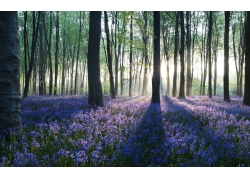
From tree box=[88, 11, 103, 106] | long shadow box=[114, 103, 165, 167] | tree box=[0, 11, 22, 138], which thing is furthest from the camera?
tree box=[88, 11, 103, 106]

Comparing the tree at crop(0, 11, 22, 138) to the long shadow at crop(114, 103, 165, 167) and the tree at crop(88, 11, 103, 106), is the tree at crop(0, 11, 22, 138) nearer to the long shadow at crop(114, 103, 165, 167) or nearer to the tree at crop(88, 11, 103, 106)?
the long shadow at crop(114, 103, 165, 167)

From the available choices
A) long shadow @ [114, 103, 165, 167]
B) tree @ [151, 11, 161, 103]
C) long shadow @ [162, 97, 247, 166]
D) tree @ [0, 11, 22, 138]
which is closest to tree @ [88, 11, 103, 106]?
tree @ [151, 11, 161, 103]

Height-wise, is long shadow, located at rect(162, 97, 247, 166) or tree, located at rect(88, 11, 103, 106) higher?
tree, located at rect(88, 11, 103, 106)

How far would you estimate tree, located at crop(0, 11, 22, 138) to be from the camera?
4.40m

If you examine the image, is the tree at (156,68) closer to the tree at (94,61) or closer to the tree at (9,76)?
the tree at (94,61)

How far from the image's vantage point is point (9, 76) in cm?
445

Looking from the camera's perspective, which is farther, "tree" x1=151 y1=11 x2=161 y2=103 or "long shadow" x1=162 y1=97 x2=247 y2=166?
"tree" x1=151 y1=11 x2=161 y2=103

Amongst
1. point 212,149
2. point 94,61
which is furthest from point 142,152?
point 94,61

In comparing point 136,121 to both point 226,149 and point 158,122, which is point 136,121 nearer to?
point 158,122

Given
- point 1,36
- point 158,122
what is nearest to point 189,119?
point 158,122

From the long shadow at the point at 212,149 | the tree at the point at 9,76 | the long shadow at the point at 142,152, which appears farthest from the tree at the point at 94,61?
the tree at the point at 9,76

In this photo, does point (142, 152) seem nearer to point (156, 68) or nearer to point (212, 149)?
point (212, 149)

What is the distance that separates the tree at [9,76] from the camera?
4398 millimetres

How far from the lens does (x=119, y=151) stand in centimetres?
379
